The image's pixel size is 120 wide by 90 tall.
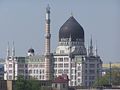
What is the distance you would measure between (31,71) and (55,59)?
4.42 metres

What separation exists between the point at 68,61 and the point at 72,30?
19.4ft

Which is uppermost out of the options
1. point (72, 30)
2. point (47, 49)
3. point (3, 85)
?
point (72, 30)

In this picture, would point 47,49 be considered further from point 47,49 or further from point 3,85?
point 3,85

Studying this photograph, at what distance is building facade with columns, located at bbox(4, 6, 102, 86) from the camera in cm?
11400

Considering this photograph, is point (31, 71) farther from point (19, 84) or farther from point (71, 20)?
point (19, 84)

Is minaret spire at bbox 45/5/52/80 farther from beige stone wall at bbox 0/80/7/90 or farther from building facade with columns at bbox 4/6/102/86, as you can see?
beige stone wall at bbox 0/80/7/90

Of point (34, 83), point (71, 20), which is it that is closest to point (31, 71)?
point (71, 20)

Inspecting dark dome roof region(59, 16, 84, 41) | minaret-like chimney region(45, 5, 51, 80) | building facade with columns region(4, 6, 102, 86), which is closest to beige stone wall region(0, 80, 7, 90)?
minaret-like chimney region(45, 5, 51, 80)

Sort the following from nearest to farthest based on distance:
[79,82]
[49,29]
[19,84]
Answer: [19,84], [49,29], [79,82]

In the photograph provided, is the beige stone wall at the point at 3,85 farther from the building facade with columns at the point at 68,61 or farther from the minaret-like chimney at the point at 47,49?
the building facade with columns at the point at 68,61

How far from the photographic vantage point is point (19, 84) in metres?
68.2

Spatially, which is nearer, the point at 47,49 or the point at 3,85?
the point at 3,85

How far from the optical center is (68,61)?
117688 millimetres

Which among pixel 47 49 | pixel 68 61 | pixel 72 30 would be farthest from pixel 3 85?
pixel 68 61
